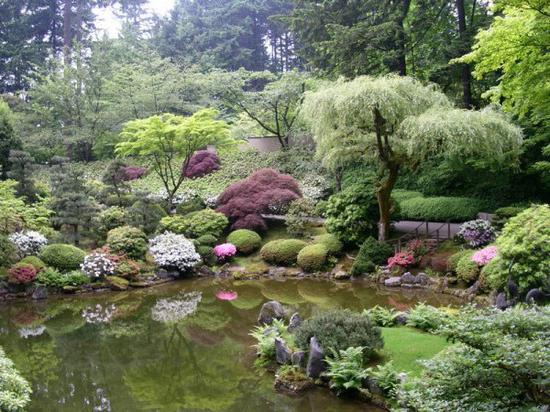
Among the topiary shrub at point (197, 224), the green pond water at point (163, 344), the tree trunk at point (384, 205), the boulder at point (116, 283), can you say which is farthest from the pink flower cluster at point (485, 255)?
the boulder at point (116, 283)

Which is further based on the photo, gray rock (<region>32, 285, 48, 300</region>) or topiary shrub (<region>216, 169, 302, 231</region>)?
topiary shrub (<region>216, 169, 302, 231</region>)

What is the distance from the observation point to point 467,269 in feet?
43.4

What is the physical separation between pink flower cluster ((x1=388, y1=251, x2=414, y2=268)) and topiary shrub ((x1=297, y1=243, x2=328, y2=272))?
2.25m

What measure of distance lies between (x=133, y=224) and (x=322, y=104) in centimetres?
803

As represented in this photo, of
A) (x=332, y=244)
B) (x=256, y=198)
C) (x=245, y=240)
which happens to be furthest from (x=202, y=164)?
(x=332, y=244)

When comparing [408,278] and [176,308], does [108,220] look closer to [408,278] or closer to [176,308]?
[176,308]

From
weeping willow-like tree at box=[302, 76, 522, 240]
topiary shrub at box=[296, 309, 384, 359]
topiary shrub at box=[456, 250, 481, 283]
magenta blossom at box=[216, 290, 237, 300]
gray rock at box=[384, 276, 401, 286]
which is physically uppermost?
weeping willow-like tree at box=[302, 76, 522, 240]

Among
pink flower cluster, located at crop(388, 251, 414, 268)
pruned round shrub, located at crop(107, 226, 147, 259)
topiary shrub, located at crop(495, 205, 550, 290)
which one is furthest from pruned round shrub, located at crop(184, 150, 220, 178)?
topiary shrub, located at crop(495, 205, 550, 290)

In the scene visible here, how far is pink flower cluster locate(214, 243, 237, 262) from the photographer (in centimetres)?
1762

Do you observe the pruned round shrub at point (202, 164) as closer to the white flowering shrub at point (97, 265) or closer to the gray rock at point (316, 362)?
the white flowering shrub at point (97, 265)

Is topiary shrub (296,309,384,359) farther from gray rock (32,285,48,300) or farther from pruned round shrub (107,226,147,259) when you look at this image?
pruned round shrub (107,226,147,259)

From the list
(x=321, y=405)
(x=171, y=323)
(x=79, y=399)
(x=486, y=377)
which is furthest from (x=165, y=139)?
(x=486, y=377)

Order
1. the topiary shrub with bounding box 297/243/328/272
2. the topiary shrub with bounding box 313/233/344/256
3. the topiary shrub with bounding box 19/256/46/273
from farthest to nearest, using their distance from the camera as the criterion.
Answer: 1. the topiary shrub with bounding box 313/233/344/256
2. the topiary shrub with bounding box 297/243/328/272
3. the topiary shrub with bounding box 19/256/46/273

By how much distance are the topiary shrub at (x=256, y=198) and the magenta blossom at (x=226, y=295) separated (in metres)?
4.70
